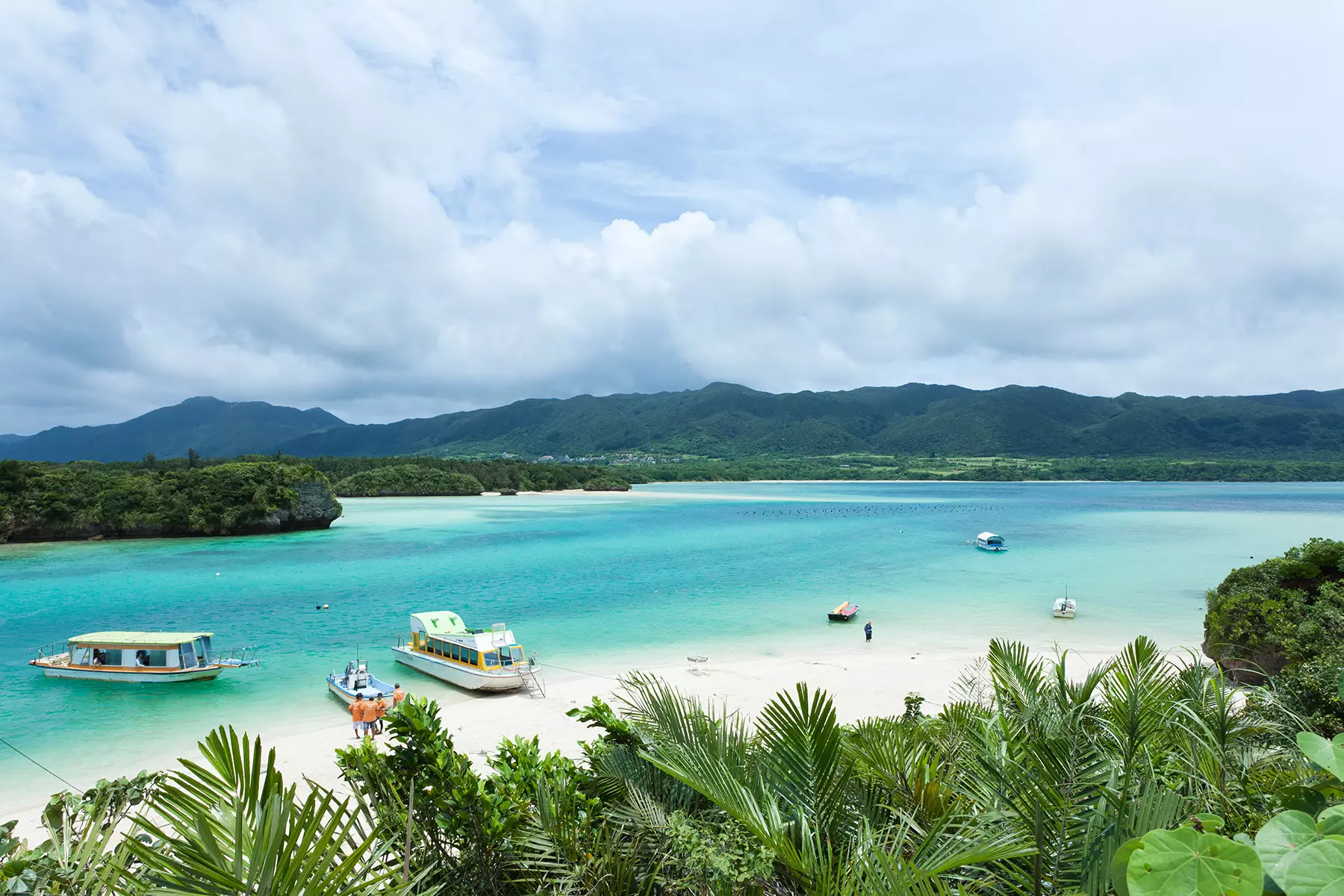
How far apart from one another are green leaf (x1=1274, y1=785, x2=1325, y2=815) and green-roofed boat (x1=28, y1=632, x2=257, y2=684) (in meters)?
23.3

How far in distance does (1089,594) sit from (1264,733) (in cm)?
2896

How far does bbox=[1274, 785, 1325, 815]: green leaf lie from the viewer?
2002 millimetres

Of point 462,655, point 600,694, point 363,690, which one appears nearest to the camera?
point 363,690

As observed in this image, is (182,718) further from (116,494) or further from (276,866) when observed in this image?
(116,494)

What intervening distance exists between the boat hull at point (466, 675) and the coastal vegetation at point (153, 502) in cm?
5173

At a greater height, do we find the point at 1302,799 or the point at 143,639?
the point at 1302,799

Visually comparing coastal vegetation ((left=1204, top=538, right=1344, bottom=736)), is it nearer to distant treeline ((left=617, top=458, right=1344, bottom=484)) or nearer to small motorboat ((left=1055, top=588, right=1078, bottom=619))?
small motorboat ((left=1055, top=588, right=1078, bottom=619))

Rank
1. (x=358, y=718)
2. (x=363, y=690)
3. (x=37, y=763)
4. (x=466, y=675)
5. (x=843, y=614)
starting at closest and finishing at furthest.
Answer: (x=358, y=718) < (x=37, y=763) < (x=363, y=690) < (x=466, y=675) < (x=843, y=614)

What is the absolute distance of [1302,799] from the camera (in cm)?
204

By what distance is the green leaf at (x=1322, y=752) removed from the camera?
157 cm

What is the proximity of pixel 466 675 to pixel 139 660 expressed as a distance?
9879 millimetres

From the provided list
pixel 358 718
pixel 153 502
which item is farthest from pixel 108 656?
pixel 153 502

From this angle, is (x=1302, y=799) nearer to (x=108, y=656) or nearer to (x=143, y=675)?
(x=143, y=675)

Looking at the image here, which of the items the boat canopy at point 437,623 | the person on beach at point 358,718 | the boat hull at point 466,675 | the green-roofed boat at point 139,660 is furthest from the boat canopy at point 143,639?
the person on beach at point 358,718
